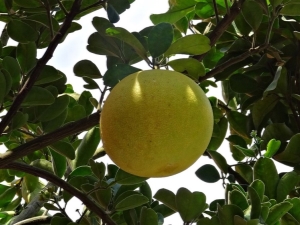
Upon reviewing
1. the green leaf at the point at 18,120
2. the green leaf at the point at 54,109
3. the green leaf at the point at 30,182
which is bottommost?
the green leaf at the point at 30,182

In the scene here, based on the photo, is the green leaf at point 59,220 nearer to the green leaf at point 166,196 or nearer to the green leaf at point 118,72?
the green leaf at point 166,196

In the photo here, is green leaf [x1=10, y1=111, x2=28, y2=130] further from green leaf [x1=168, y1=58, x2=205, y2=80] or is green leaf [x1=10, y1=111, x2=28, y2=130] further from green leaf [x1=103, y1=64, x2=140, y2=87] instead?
green leaf [x1=168, y1=58, x2=205, y2=80]

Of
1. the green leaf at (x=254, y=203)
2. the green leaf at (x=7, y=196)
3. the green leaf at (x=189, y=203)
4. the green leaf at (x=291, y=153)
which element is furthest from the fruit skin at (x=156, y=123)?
the green leaf at (x=7, y=196)

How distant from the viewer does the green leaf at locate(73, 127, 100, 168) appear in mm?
1457

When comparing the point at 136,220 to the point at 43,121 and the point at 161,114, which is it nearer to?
the point at 43,121

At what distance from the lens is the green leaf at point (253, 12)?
49.3 inches

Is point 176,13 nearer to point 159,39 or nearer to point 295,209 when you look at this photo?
point 159,39

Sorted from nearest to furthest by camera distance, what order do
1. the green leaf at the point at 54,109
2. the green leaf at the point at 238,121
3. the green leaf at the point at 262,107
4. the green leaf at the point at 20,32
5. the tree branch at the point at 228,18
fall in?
the tree branch at the point at 228,18 < the green leaf at the point at 20,32 < the green leaf at the point at 54,109 < the green leaf at the point at 262,107 < the green leaf at the point at 238,121

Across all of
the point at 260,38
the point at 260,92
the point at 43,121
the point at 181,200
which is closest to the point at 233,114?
the point at 260,92

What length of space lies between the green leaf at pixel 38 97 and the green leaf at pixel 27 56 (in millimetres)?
103

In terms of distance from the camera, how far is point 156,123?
919 mm

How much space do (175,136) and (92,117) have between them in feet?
0.83

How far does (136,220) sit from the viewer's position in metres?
1.32

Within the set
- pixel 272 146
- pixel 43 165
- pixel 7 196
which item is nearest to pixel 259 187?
pixel 272 146
